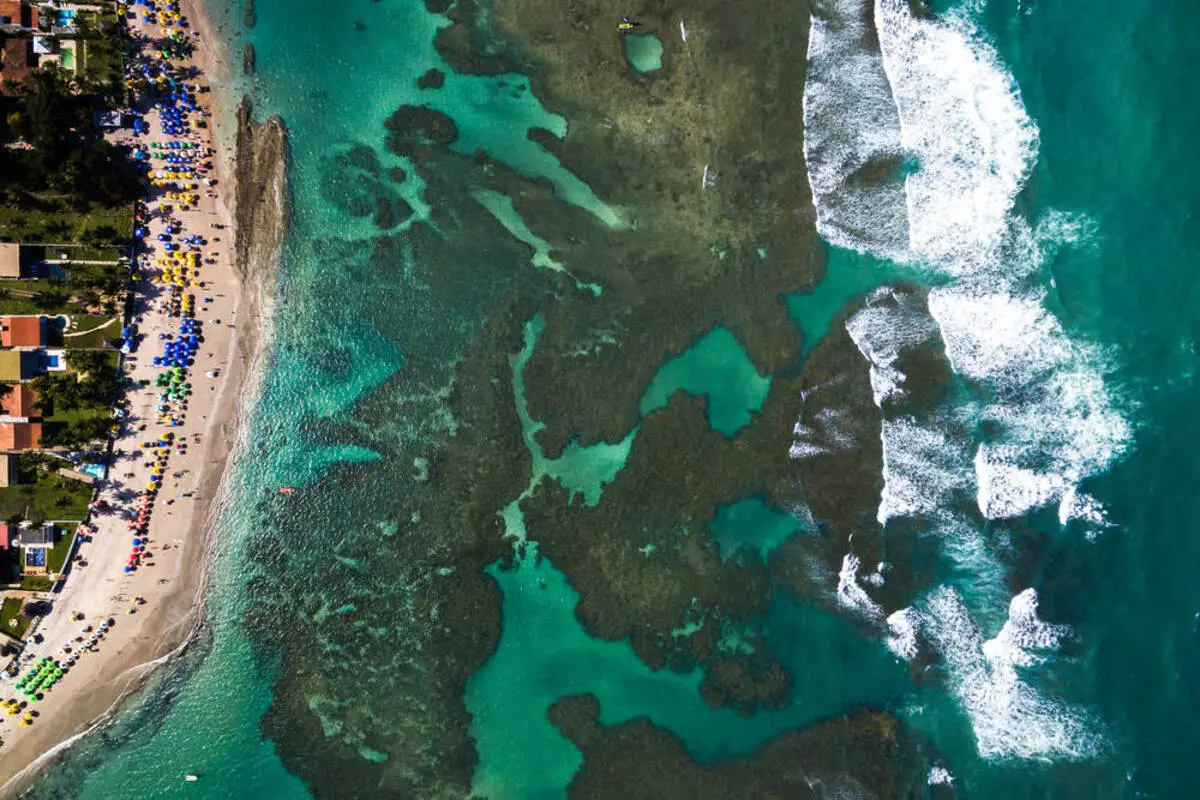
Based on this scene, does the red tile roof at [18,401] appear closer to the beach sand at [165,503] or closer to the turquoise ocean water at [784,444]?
the beach sand at [165,503]

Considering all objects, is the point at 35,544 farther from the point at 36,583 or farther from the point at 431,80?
the point at 431,80

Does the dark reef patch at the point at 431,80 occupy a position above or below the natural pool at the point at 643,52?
below

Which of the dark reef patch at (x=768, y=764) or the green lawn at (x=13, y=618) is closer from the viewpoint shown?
the green lawn at (x=13, y=618)

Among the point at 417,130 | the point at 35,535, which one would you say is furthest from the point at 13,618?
the point at 417,130

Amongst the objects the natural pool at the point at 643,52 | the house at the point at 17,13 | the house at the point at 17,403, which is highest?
the house at the point at 17,13

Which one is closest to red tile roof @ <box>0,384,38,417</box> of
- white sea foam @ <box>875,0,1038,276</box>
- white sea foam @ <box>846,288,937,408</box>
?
white sea foam @ <box>846,288,937,408</box>

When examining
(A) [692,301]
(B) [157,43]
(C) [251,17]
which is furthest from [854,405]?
(B) [157,43]

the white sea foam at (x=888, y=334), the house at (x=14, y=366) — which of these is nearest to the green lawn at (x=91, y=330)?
the house at (x=14, y=366)

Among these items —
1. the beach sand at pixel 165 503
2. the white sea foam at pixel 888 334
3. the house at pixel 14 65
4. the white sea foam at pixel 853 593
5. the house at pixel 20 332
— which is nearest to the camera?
the house at pixel 20 332

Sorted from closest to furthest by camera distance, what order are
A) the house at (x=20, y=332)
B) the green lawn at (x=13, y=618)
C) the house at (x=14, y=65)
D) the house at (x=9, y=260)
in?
the house at (x=9, y=260)
the house at (x=20, y=332)
the house at (x=14, y=65)
the green lawn at (x=13, y=618)
